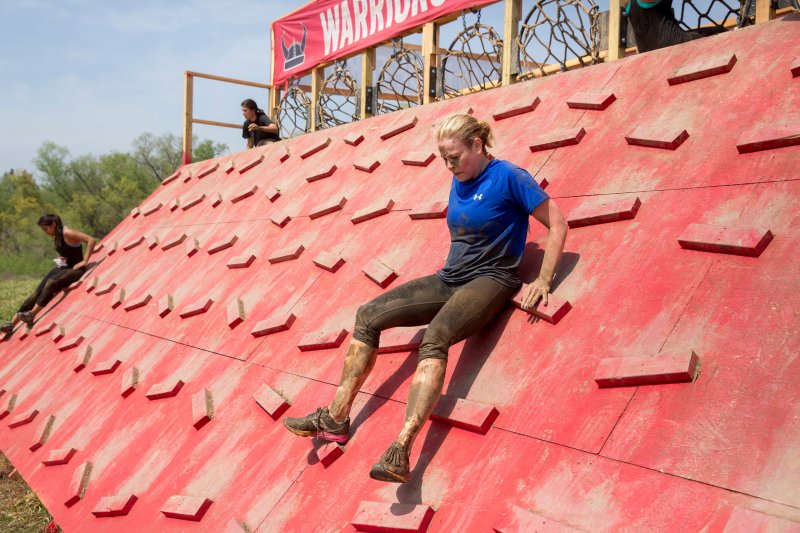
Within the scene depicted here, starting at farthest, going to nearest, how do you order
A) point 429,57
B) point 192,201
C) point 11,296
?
point 11,296
point 192,201
point 429,57

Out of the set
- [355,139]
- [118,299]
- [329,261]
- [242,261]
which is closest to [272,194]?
[355,139]

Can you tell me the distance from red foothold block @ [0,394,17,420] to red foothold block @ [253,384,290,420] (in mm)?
3662

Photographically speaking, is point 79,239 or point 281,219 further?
point 79,239

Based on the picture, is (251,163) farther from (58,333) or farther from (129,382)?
(129,382)

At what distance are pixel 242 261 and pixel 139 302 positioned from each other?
4.63ft

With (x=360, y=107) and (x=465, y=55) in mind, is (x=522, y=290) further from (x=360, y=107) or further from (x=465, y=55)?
(x=360, y=107)

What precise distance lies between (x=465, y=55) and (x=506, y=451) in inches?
188

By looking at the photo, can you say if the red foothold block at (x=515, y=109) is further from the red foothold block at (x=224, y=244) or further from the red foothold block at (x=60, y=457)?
the red foothold block at (x=60, y=457)

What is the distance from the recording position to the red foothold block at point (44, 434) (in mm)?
5352

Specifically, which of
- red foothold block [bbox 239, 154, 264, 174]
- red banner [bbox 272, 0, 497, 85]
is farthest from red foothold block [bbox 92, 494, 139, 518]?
red banner [bbox 272, 0, 497, 85]

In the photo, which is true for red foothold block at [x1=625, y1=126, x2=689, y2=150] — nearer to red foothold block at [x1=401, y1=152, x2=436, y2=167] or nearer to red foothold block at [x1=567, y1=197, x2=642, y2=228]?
red foothold block at [x1=567, y1=197, x2=642, y2=228]

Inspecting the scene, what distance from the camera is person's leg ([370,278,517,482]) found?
2.66m

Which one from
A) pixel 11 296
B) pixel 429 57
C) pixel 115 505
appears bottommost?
pixel 11 296

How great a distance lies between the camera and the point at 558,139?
402 cm
